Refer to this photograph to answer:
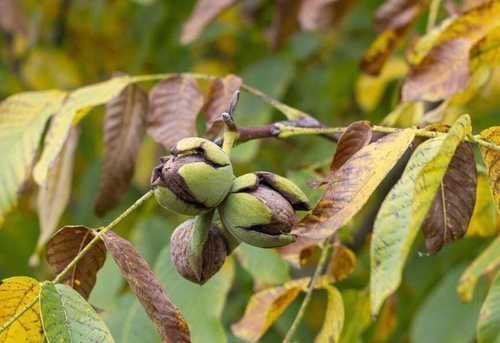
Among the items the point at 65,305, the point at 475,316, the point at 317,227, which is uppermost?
the point at 317,227

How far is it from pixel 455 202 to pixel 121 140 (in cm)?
64

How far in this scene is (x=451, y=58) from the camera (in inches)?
60.0

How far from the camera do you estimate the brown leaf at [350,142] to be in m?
1.16

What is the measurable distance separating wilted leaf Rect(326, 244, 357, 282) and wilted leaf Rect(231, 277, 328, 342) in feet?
0.10

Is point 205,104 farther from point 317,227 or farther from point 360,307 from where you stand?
point 317,227

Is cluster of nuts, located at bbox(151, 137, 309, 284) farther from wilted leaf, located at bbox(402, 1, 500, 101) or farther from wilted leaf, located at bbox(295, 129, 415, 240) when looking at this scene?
wilted leaf, located at bbox(402, 1, 500, 101)

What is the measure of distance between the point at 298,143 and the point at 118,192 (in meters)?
1.26

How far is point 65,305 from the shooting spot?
104cm

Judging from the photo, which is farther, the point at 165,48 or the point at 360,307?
the point at 165,48

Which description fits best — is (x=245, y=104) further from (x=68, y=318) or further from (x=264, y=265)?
(x=68, y=318)

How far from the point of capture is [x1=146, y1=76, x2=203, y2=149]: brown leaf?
145 cm

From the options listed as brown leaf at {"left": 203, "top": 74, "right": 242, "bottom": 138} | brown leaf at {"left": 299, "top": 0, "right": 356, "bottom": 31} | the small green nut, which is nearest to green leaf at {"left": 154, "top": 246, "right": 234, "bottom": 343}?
brown leaf at {"left": 203, "top": 74, "right": 242, "bottom": 138}

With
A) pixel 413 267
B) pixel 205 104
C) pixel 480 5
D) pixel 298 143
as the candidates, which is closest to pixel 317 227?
pixel 205 104

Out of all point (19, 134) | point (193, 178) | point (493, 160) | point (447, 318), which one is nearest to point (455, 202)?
point (493, 160)
